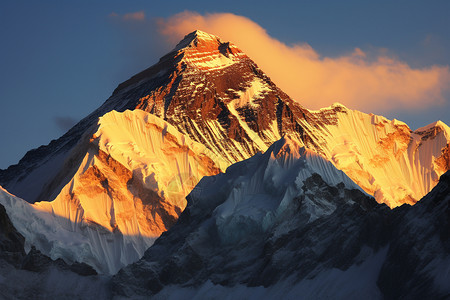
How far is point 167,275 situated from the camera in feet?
572

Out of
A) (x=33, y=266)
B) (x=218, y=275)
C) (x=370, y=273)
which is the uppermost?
(x=33, y=266)

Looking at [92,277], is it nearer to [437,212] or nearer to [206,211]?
[206,211]

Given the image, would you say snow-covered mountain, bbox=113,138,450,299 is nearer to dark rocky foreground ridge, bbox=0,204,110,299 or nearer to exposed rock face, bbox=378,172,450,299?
exposed rock face, bbox=378,172,450,299

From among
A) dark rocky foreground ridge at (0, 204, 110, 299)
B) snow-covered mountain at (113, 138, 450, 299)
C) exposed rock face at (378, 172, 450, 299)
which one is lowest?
exposed rock face at (378, 172, 450, 299)

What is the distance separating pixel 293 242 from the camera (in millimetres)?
166375

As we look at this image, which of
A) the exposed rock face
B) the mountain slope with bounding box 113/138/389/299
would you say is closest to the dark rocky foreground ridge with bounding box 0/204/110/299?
the mountain slope with bounding box 113/138/389/299

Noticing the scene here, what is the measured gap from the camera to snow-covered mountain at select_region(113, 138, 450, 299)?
13625 centimetres

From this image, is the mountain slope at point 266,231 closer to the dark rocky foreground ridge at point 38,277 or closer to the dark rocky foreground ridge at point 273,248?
the dark rocky foreground ridge at point 273,248

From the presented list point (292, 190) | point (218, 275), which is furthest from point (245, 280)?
point (292, 190)

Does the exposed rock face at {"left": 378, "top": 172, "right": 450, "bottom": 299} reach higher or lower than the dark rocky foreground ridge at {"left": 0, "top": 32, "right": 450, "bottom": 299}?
lower

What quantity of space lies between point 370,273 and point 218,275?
32.9 metres

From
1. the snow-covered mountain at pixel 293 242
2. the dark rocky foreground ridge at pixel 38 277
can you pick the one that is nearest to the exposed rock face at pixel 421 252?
the snow-covered mountain at pixel 293 242

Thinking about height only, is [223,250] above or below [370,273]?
above

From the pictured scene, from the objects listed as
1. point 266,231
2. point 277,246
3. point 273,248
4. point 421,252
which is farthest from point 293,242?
point 421,252
